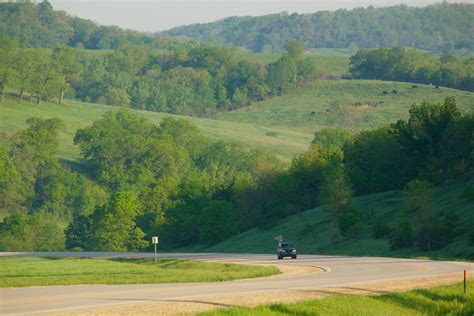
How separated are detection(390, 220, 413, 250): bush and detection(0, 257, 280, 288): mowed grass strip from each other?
1670cm

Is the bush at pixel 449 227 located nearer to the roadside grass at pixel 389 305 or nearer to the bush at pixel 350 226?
the bush at pixel 350 226

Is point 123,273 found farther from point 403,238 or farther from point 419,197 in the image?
point 419,197

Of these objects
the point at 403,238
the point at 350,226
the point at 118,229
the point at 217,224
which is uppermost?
the point at 403,238

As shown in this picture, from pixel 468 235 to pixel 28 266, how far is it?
3041 centimetres

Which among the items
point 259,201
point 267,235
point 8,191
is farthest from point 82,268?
point 8,191

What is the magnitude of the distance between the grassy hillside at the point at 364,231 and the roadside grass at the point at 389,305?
28.0m

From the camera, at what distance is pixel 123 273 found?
63656 millimetres

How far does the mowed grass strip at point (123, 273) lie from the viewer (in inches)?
2100

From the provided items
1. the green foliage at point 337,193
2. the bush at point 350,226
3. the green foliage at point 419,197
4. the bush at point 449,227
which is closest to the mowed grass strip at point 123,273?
the bush at point 449,227

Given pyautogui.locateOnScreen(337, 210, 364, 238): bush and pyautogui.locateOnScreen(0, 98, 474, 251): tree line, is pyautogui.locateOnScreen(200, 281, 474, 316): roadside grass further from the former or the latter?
pyautogui.locateOnScreen(337, 210, 364, 238): bush

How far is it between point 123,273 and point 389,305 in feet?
81.6

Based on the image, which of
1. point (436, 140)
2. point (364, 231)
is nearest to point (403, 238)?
point (364, 231)

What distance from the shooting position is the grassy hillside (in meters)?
82.4

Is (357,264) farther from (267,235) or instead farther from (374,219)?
(267,235)
